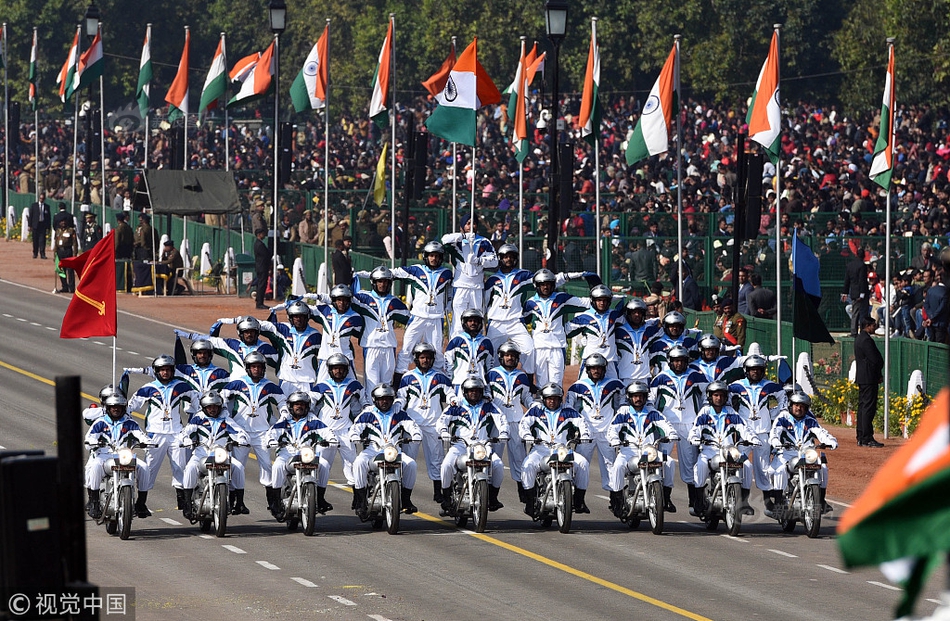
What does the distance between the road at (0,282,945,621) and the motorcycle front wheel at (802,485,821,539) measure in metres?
0.14

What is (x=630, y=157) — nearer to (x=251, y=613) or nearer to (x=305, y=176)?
(x=251, y=613)

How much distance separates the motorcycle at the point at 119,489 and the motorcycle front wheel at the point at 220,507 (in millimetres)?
816

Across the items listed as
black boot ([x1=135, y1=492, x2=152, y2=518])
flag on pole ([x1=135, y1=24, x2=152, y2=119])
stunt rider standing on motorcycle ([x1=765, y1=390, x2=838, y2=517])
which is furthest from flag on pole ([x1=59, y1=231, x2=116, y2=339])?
flag on pole ([x1=135, y1=24, x2=152, y2=119])

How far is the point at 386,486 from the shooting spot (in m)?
19.0

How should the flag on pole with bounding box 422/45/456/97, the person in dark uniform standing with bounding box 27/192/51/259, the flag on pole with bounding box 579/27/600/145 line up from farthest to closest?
the person in dark uniform standing with bounding box 27/192/51/259 < the flag on pole with bounding box 422/45/456/97 < the flag on pole with bounding box 579/27/600/145

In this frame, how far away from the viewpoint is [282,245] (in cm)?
Result: 4238

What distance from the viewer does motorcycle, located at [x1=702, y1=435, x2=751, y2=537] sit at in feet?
62.8

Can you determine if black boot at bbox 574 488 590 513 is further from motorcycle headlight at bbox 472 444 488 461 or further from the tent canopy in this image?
the tent canopy

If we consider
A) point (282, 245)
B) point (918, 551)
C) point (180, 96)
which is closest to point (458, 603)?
point (918, 551)

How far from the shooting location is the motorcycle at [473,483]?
18922 millimetres

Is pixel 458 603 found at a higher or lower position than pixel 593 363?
lower

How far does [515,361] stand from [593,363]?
2.70 feet

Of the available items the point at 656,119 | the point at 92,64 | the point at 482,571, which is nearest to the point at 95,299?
the point at 482,571

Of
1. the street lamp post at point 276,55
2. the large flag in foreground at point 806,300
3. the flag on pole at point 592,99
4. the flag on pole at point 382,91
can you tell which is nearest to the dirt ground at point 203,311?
the street lamp post at point 276,55
